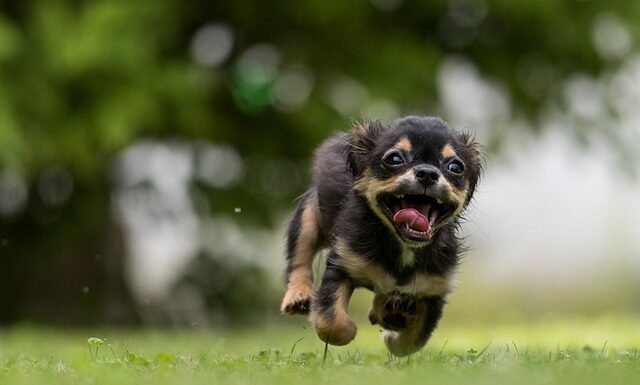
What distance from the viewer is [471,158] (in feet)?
25.3

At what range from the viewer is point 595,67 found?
16906mm

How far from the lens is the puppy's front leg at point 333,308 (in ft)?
24.4

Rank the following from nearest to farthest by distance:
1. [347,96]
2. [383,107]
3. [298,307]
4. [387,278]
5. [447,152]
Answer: [447,152]
[387,278]
[298,307]
[383,107]
[347,96]

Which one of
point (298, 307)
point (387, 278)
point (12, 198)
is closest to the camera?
point (387, 278)

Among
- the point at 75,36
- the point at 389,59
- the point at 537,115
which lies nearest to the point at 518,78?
the point at 537,115

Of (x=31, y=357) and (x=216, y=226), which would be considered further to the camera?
(x=216, y=226)

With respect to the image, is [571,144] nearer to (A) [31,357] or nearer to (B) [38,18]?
(B) [38,18]

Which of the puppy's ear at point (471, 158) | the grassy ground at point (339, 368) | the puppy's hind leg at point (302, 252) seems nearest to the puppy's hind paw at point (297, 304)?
the puppy's hind leg at point (302, 252)

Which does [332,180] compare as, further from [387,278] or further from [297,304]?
[387,278]

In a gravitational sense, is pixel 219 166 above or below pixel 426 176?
below

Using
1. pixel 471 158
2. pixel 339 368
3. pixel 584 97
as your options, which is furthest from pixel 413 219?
pixel 584 97

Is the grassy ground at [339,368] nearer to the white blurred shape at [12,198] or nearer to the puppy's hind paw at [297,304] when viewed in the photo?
the puppy's hind paw at [297,304]

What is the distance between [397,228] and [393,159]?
0.38 metres

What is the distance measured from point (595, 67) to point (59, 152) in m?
6.78
